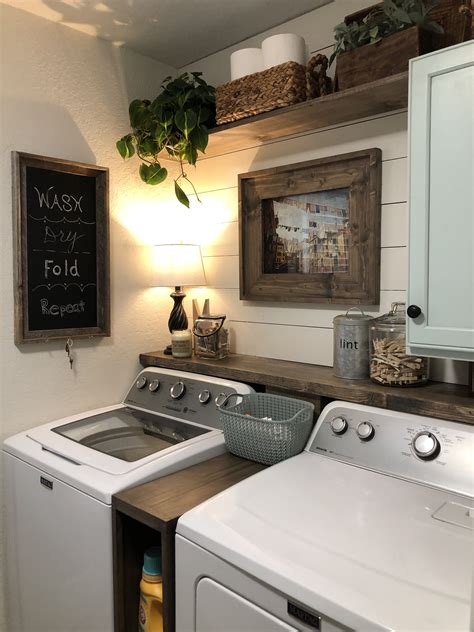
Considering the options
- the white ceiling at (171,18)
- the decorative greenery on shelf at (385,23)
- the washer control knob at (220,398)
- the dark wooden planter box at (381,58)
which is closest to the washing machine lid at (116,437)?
the washer control knob at (220,398)

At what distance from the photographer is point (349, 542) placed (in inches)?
41.4

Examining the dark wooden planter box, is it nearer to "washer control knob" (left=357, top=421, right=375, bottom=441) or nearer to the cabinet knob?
the cabinet knob

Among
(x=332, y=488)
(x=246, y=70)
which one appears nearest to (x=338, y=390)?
(x=332, y=488)

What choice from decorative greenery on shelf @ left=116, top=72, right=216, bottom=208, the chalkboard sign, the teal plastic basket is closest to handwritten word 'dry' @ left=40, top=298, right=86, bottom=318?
the chalkboard sign

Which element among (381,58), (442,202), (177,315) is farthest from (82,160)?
(442,202)

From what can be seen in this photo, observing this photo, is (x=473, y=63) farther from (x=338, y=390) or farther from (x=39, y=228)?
(x=39, y=228)

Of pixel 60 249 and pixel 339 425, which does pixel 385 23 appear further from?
pixel 60 249

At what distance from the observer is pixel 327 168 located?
1.89 m

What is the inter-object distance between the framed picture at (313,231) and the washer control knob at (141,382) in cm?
56

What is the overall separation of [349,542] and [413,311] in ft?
1.99

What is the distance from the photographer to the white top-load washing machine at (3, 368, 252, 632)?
1.43 meters

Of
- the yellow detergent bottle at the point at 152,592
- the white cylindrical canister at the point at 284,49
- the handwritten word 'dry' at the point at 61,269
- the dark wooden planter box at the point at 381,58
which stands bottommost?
the yellow detergent bottle at the point at 152,592

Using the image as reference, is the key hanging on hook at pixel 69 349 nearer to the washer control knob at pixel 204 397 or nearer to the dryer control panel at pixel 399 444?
the washer control knob at pixel 204 397

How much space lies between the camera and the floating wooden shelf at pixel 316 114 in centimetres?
152
